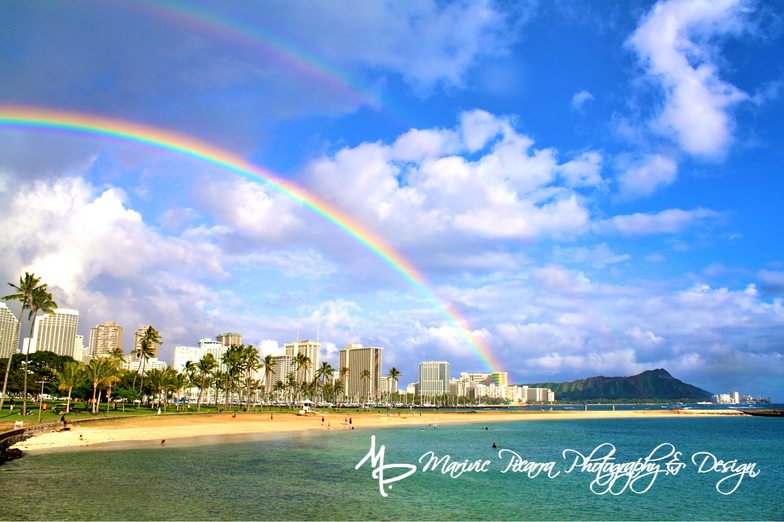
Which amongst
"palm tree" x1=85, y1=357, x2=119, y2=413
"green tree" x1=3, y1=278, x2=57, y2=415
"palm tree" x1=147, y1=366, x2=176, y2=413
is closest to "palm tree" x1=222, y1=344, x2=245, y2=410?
"palm tree" x1=147, y1=366, x2=176, y2=413

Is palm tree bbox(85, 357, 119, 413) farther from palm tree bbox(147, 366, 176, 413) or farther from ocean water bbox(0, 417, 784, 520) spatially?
ocean water bbox(0, 417, 784, 520)

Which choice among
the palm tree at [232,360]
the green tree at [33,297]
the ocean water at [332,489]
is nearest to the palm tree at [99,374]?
the green tree at [33,297]

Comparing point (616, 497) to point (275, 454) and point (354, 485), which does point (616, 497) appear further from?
point (275, 454)

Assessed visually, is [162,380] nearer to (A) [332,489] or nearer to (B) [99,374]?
(B) [99,374]

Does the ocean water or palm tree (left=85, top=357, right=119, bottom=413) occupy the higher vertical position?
palm tree (left=85, top=357, right=119, bottom=413)

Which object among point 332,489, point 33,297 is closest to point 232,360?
point 33,297

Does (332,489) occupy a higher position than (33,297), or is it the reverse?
(33,297)

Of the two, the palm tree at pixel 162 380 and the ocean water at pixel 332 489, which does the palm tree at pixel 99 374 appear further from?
the ocean water at pixel 332 489

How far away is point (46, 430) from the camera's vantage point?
193 feet

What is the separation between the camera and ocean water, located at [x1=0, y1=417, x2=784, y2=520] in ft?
91.7

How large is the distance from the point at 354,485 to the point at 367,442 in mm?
31408

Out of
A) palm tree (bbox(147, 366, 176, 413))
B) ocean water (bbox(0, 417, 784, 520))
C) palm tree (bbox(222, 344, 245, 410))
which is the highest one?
palm tree (bbox(222, 344, 245, 410))

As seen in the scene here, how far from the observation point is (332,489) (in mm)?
34219

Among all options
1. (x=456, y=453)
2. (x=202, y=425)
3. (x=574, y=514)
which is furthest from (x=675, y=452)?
(x=202, y=425)
